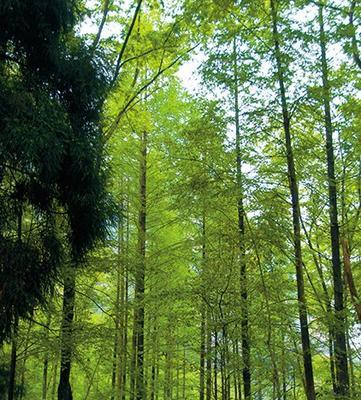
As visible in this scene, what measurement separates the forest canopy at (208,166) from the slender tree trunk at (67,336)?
26mm

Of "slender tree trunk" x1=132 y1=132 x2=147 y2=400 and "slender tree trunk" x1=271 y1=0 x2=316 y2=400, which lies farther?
"slender tree trunk" x1=132 y1=132 x2=147 y2=400

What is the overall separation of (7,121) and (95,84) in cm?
111

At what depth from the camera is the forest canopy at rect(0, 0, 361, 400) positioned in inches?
126

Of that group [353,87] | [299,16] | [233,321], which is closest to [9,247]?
[233,321]

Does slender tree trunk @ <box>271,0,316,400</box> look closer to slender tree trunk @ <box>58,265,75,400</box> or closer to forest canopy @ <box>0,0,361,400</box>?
forest canopy @ <box>0,0,361,400</box>

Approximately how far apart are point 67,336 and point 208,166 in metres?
2.74

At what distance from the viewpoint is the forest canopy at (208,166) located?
126 inches

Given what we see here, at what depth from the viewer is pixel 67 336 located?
16.2ft

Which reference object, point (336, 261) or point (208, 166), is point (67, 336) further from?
point (336, 261)

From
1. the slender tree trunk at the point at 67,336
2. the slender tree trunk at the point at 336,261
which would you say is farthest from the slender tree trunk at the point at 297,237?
the slender tree trunk at the point at 67,336

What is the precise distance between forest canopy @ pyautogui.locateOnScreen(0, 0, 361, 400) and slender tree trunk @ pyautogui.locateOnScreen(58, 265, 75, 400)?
0.09 ft

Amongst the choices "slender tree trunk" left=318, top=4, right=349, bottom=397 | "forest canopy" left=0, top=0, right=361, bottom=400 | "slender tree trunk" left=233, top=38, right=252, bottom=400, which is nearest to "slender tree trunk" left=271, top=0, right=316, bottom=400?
"forest canopy" left=0, top=0, right=361, bottom=400

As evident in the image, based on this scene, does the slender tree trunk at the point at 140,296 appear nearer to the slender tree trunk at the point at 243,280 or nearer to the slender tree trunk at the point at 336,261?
the slender tree trunk at the point at 243,280

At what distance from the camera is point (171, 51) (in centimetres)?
544
